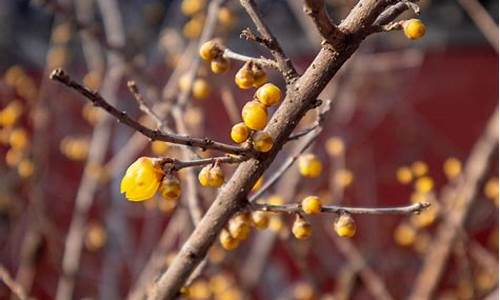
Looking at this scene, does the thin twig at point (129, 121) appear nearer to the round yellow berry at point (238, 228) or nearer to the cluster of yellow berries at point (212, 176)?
the cluster of yellow berries at point (212, 176)

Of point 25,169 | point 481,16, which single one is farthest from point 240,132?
point 481,16

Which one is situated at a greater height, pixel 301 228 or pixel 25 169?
pixel 25 169

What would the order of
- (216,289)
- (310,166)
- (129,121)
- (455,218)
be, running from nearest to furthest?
(129,121), (310,166), (455,218), (216,289)

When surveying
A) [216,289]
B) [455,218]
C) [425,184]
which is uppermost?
[425,184]

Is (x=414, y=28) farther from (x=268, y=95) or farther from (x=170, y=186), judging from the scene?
(x=170, y=186)

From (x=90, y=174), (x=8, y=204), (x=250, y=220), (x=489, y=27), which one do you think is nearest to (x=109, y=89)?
(x=90, y=174)

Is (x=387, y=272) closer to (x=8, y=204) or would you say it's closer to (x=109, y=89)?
(x=109, y=89)

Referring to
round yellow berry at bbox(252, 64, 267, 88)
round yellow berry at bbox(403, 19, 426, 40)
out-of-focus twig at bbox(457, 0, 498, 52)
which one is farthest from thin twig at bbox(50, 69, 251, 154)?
out-of-focus twig at bbox(457, 0, 498, 52)

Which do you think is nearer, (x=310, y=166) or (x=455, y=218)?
(x=310, y=166)
